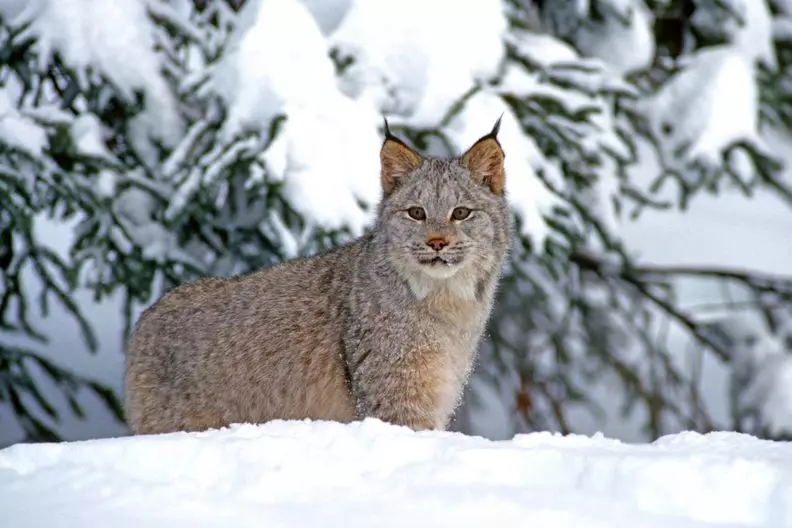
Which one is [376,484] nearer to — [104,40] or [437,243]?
[437,243]

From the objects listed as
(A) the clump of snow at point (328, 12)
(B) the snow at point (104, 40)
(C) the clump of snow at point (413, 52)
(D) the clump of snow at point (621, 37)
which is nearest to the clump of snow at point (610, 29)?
(D) the clump of snow at point (621, 37)

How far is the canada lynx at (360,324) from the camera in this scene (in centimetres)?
466

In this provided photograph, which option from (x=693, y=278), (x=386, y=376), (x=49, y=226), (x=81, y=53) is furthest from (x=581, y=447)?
(x=693, y=278)

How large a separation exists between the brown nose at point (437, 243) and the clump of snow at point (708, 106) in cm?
318

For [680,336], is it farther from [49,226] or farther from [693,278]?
[49,226]

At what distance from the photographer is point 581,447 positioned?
11.6 ft

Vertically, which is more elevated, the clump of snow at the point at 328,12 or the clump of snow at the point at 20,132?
the clump of snow at the point at 328,12

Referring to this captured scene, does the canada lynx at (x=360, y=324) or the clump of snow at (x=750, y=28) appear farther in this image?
the clump of snow at (x=750, y=28)

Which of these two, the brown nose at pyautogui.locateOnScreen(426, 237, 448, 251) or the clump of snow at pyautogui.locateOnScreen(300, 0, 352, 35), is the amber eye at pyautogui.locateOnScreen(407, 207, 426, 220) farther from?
the clump of snow at pyautogui.locateOnScreen(300, 0, 352, 35)

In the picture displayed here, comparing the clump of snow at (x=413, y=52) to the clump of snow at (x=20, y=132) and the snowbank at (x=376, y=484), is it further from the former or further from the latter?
the snowbank at (x=376, y=484)

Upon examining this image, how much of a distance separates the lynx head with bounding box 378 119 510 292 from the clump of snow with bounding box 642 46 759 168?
9.07 feet

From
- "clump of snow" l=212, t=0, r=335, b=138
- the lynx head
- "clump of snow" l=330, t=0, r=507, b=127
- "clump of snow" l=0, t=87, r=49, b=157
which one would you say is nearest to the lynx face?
the lynx head

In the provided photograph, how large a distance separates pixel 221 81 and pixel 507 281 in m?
2.02

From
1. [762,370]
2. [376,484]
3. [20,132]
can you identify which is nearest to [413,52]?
[20,132]
